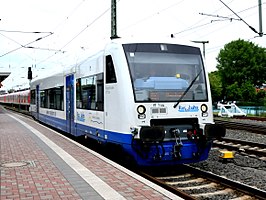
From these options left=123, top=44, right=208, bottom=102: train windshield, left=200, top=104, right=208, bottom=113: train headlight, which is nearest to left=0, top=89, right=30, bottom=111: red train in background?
left=123, top=44, right=208, bottom=102: train windshield

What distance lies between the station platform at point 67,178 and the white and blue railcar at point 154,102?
820 millimetres

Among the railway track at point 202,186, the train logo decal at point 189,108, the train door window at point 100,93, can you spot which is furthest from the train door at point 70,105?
the train logo decal at point 189,108

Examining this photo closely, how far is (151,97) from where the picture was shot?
8.20 metres

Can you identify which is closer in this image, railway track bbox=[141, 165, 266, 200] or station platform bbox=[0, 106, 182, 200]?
station platform bbox=[0, 106, 182, 200]

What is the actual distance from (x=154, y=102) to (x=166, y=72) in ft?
2.79

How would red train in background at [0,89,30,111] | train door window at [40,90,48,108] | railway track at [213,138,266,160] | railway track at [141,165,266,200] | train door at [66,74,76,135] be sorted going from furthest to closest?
1. red train in background at [0,89,30,111]
2. train door window at [40,90,48,108]
3. train door at [66,74,76,135]
4. railway track at [213,138,266,160]
5. railway track at [141,165,266,200]

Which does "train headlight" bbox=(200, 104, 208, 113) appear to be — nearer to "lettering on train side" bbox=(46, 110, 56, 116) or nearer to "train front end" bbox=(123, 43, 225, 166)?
"train front end" bbox=(123, 43, 225, 166)

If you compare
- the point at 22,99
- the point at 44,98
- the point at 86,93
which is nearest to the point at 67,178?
the point at 86,93

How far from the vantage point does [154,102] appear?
818 cm

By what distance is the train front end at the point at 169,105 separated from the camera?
26.1 ft

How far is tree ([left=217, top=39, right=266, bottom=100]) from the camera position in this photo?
202ft

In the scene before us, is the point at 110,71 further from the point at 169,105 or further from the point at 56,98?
the point at 56,98

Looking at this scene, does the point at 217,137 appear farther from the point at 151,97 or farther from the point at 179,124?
the point at 151,97

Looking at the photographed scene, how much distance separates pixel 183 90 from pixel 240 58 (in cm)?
5746
